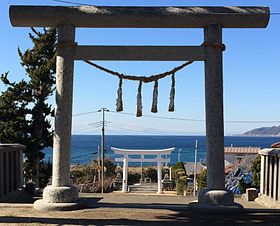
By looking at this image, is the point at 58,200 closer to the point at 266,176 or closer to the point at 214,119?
the point at 214,119

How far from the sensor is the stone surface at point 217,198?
8367mm

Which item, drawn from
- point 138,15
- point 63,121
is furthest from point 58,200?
point 138,15

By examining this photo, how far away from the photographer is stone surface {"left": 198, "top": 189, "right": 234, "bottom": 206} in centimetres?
837

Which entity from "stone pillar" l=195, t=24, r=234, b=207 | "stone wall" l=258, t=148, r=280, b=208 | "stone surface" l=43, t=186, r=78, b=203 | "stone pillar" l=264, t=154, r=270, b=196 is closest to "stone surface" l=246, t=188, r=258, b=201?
"stone wall" l=258, t=148, r=280, b=208

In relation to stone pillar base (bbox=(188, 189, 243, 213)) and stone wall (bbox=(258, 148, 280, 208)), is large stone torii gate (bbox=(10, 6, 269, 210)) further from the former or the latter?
stone wall (bbox=(258, 148, 280, 208))

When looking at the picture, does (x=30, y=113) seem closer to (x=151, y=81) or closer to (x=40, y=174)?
(x=40, y=174)

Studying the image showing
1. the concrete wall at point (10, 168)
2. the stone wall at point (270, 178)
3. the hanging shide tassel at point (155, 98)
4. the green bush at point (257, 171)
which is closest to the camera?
the hanging shide tassel at point (155, 98)

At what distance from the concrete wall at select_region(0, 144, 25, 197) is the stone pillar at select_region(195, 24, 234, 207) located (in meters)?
4.61

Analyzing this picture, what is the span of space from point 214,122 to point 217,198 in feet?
4.86

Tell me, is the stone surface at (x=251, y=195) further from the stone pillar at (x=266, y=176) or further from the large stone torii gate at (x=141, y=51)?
the large stone torii gate at (x=141, y=51)

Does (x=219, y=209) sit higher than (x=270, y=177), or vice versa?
(x=270, y=177)

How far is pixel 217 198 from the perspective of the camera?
27.5ft

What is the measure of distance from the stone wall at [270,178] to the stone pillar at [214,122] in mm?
1861

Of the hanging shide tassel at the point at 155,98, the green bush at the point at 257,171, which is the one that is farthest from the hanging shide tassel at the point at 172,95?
the green bush at the point at 257,171
